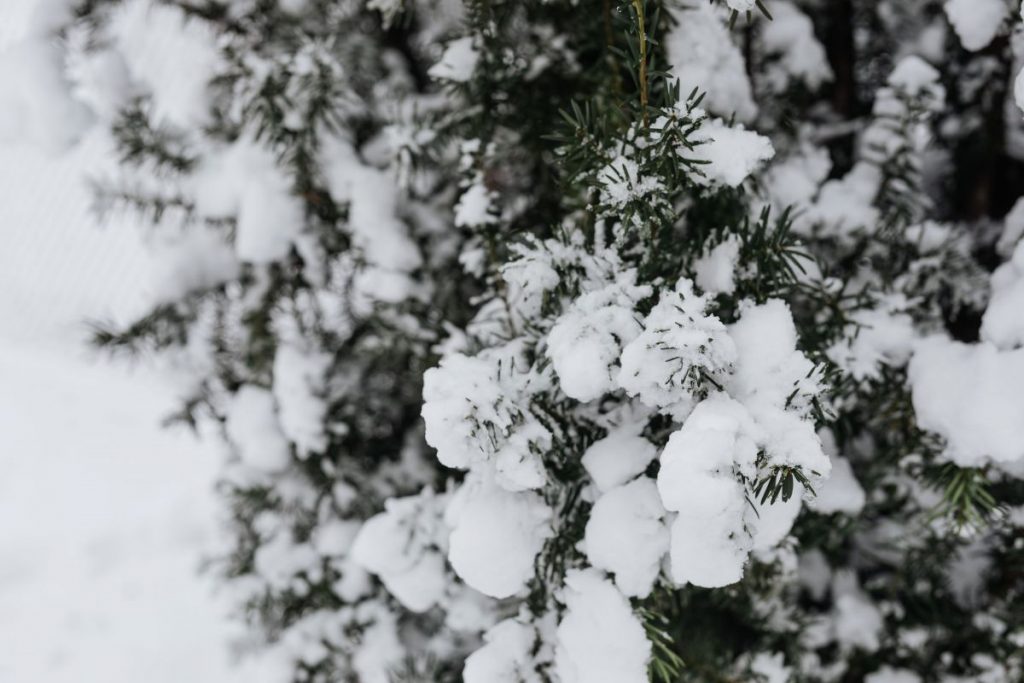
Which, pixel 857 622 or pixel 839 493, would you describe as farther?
pixel 857 622

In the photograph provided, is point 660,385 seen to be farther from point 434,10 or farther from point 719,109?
point 434,10

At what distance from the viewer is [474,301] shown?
2.52 ft

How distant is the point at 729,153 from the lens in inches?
24.5

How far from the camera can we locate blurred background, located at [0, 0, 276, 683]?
6.63 ft

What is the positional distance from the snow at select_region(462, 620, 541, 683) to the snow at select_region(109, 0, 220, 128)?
3.27ft

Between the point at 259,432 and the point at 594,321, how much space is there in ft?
2.47

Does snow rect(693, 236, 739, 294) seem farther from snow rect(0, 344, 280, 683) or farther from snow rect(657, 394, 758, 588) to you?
snow rect(0, 344, 280, 683)

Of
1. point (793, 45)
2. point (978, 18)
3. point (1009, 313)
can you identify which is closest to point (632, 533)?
point (1009, 313)

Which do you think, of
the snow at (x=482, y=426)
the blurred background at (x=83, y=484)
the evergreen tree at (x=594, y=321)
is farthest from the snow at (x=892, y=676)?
the blurred background at (x=83, y=484)

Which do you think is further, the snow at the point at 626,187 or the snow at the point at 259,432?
the snow at the point at 259,432

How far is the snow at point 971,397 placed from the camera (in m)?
0.68

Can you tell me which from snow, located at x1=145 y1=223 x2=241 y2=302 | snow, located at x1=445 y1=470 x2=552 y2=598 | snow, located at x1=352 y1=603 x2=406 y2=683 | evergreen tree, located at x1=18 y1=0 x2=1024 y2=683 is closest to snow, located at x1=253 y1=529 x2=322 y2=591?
evergreen tree, located at x1=18 y1=0 x2=1024 y2=683

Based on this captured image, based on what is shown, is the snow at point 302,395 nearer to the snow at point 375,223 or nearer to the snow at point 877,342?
the snow at point 375,223

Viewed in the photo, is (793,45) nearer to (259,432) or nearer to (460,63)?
(460,63)
